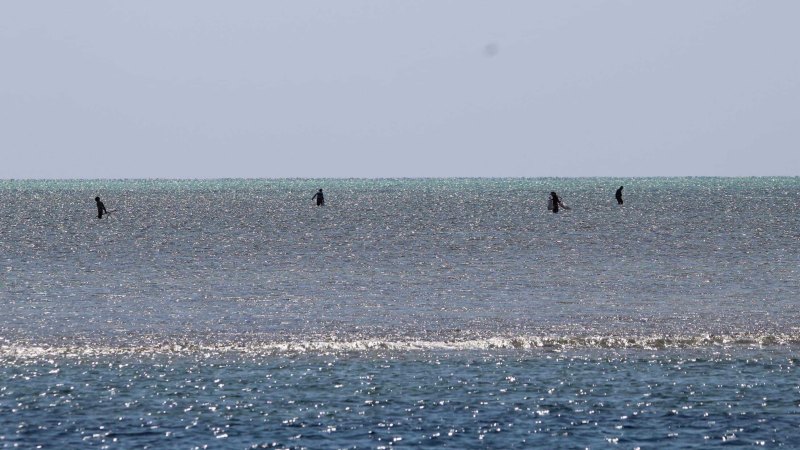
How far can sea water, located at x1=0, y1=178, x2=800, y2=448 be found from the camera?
19.0 meters

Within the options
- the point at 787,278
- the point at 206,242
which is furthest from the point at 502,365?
the point at 206,242

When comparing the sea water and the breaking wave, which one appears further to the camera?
the breaking wave

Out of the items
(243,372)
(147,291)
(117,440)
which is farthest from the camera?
(147,291)

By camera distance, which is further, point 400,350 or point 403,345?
point 403,345

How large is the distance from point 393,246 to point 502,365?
39.7m

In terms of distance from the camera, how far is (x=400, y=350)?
26.4 metres

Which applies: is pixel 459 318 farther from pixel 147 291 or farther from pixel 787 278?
pixel 787 278

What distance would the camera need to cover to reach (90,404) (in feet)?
67.3

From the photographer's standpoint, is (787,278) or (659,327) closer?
(659,327)

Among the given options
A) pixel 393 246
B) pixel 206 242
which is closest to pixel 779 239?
pixel 393 246

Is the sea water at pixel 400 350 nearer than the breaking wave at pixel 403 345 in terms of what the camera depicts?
Yes

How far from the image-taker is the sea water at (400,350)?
19.0 m

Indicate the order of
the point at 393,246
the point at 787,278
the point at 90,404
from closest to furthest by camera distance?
the point at 90,404 → the point at 787,278 → the point at 393,246

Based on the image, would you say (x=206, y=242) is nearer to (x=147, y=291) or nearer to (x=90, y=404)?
(x=147, y=291)
